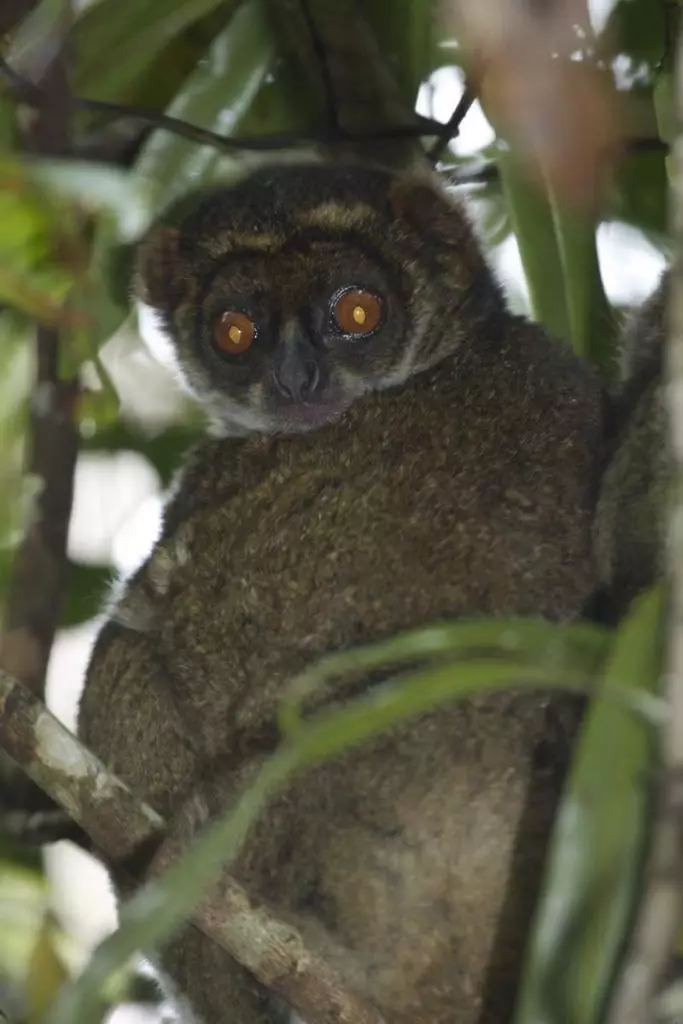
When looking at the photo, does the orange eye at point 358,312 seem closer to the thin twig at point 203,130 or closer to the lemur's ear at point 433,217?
the lemur's ear at point 433,217

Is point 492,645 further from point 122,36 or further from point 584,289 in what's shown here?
point 122,36

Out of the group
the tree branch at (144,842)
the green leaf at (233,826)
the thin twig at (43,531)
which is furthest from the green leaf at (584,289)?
the green leaf at (233,826)

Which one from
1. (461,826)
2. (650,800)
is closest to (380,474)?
(461,826)

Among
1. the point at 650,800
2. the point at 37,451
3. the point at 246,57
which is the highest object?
the point at 246,57

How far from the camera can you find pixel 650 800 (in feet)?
5.83

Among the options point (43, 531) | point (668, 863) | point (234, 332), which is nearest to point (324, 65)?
point (234, 332)

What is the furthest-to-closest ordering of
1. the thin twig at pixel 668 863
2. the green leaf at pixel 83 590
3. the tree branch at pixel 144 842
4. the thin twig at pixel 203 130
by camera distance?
the green leaf at pixel 83 590 < the thin twig at pixel 203 130 < the tree branch at pixel 144 842 < the thin twig at pixel 668 863

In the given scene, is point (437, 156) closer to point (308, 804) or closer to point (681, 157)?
point (308, 804)

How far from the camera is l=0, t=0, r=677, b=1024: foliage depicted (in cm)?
168

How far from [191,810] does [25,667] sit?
1000 mm

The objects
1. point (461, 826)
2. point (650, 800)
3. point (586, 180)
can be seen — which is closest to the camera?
point (586, 180)

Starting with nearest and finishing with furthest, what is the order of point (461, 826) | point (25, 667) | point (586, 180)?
point (586, 180) < point (461, 826) < point (25, 667)

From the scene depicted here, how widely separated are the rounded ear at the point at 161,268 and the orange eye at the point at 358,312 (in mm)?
426

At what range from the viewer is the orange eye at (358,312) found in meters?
3.14
